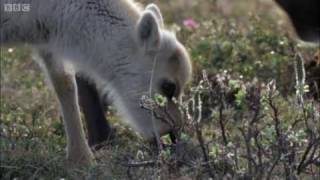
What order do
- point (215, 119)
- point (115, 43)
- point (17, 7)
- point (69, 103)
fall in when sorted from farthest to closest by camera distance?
point (215, 119) < point (69, 103) < point (115, 43) < point (17, 7)

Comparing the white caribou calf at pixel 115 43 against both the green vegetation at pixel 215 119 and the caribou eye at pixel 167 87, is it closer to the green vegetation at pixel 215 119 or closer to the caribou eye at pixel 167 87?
the caribou eye at pixel 167 87

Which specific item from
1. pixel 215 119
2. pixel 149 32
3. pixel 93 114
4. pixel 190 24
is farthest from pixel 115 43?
pixel 190 24

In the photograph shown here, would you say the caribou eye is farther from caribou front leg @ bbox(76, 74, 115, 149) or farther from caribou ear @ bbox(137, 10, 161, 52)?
caribou front leg @ bbox(76, 74, 115, 149)

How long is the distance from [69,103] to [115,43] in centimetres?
98

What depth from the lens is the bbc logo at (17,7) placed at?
7776mm

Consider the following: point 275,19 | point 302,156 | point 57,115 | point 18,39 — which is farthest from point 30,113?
point 275,19

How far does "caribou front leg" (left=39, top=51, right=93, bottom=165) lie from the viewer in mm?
8305

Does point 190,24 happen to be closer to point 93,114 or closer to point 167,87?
point 93,114

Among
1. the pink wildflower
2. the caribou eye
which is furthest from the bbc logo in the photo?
the pink wildflower

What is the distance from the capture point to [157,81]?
7.94 metres

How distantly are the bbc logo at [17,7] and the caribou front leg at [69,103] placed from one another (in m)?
0.58

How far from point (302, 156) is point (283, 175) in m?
0.24

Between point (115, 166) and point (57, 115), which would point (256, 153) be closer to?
point (115, 166)

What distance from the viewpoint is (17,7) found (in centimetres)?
777
